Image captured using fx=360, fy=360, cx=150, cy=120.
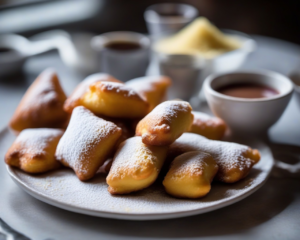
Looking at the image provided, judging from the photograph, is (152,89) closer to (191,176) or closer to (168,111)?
(168,111)

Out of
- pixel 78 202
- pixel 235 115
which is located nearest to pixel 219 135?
pixel 235 115

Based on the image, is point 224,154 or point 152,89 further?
point 152,89

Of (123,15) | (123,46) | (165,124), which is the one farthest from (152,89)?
(123,15)

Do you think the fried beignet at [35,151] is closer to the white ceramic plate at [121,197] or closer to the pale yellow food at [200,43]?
the white ceramic plate at [121,197]

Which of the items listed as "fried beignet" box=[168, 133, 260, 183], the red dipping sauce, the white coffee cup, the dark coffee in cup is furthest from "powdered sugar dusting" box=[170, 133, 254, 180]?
the dark coffee in cup

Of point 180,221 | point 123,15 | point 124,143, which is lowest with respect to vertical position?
point 123,15

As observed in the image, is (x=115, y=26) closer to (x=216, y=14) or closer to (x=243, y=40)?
(x=216, y=14)
